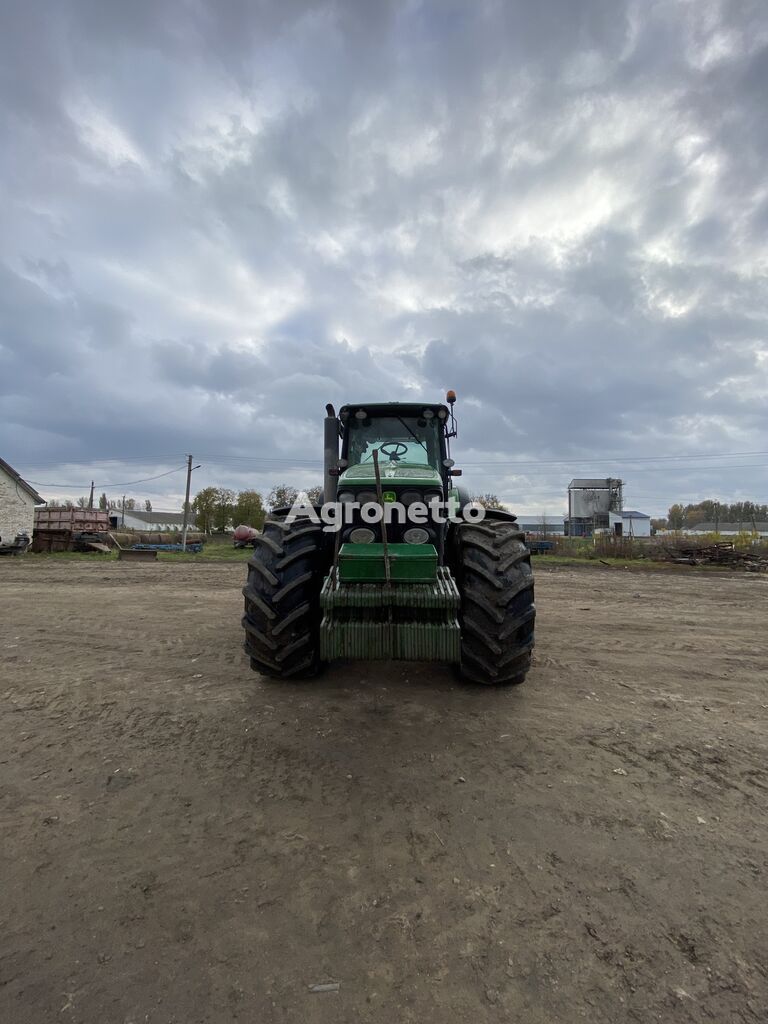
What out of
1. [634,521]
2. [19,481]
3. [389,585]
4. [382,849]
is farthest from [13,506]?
[634,521]

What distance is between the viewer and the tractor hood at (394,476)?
432cm

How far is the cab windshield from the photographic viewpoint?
5.35 m

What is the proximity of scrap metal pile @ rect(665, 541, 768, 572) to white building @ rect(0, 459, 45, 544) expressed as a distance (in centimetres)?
3124

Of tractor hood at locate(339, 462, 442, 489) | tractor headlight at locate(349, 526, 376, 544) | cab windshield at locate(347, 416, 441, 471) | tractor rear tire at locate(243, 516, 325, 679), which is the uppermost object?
cab windshield at locate(347, 416, 441, 471)

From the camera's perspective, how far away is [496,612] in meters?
3.74

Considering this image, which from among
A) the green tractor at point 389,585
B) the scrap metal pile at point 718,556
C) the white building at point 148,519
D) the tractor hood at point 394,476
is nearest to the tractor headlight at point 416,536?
the green tractor at point 389,585

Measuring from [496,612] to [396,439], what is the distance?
2393 millimetres

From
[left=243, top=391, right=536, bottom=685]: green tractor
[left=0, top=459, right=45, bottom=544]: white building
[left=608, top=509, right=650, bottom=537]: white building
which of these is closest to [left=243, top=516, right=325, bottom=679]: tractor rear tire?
[left=243, top=391, right=536, bottom=685]: green tractor

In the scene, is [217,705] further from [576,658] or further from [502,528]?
[576,658]

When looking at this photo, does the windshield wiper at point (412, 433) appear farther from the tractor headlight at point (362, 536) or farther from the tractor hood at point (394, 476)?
the tractor headlight at point (362, 536)

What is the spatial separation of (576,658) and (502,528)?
6.68 feet

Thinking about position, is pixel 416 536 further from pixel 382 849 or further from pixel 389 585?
pixel 382 849

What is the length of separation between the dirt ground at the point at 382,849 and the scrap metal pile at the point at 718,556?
18359mm

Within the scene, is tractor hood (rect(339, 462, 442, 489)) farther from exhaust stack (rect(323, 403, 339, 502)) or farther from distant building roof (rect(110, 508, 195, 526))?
distant building roof (rect(110, 508, 195, 526))
